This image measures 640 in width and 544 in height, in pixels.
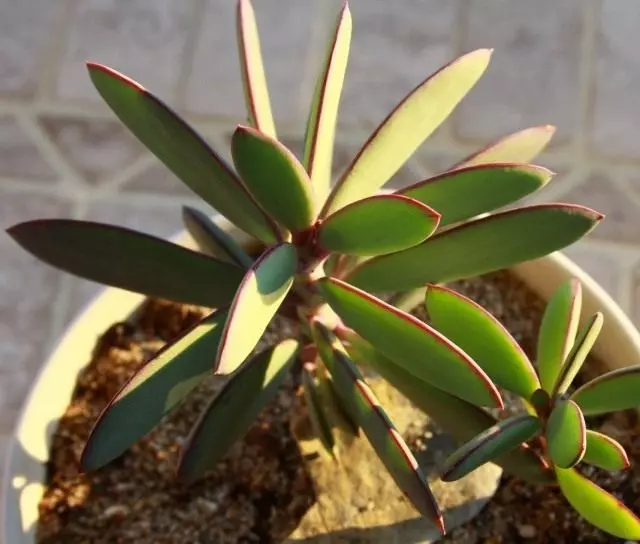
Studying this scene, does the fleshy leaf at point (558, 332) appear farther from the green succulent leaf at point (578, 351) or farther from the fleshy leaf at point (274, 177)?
the fleshy leaf at point (274, 177)

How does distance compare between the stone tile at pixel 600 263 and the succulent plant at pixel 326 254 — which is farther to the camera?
the stone tile at pixel 600 263

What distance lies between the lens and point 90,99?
1.34m

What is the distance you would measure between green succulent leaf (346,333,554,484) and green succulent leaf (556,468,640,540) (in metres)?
0.02

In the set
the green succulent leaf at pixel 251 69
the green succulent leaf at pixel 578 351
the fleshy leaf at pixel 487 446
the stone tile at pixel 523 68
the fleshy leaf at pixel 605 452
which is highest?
the stone tile at pixel 523 68

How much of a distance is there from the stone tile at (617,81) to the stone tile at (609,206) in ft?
0.18

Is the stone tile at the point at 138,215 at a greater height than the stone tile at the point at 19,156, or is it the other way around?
the stone tile at the point at 19,156

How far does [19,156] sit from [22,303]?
0.69 feet

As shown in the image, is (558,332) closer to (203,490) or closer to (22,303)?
(203,490)

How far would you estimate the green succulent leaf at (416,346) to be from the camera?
22.0 inches

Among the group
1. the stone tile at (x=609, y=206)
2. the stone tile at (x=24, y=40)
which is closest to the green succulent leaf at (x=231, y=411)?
the stone tile at (x=609, y=206)

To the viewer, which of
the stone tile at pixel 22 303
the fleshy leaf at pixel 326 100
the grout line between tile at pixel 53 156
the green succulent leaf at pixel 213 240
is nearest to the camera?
the fleshy leaf at pixel 326 100

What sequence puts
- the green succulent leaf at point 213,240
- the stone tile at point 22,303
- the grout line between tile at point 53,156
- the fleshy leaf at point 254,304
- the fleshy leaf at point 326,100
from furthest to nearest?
the grout line between tile at point 53,156 < the stone tile at point 22,303 < the green succulent leaf at point 213,240 < the fleshy leaf at point 326,100 < the fleshy leaf at point 254,304

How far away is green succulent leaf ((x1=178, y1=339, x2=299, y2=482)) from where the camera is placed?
0.70 m

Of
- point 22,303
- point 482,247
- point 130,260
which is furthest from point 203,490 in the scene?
point 22,303
